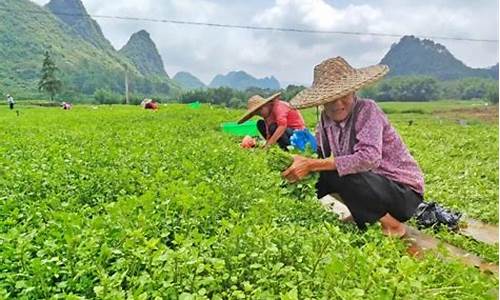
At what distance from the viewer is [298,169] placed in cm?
407

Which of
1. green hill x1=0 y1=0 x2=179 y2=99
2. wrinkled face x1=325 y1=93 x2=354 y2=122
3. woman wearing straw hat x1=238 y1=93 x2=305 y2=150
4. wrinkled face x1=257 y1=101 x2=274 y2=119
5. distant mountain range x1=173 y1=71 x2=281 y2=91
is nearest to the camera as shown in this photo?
wrinkled face x1=325 y1=93 x2=354 y2=122

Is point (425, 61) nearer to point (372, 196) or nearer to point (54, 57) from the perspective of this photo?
point (54, 57)

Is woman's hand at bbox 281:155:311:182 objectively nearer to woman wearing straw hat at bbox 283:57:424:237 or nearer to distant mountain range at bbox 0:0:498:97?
woman wearing straw hat at bbox 283:57:424:237

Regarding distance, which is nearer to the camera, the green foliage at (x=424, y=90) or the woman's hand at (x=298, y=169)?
the woman's hand at (x=298, y=169)

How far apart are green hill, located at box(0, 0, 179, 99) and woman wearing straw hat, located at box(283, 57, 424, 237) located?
75.3 meters

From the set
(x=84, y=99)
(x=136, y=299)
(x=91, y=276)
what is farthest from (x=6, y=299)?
(x=84, y=99)

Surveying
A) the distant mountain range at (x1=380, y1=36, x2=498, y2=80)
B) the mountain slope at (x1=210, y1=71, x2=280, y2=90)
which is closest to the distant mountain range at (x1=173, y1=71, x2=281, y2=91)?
the mountain slope at (x1=210, y1=71, x2=280, y2=90)

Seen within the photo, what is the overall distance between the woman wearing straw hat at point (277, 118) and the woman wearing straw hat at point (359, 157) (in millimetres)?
3017

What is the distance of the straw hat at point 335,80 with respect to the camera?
12.6ft

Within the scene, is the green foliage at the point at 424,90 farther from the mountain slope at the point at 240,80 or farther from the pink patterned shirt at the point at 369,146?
the mountain slope at the point at 240,80

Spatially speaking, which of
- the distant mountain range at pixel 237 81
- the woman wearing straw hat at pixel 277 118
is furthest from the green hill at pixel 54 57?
the woman wearing straw hat at pixel 277 118

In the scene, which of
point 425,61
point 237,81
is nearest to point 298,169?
point 425,61

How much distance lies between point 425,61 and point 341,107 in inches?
2807

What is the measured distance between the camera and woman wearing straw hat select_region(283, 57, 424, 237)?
3.91m
